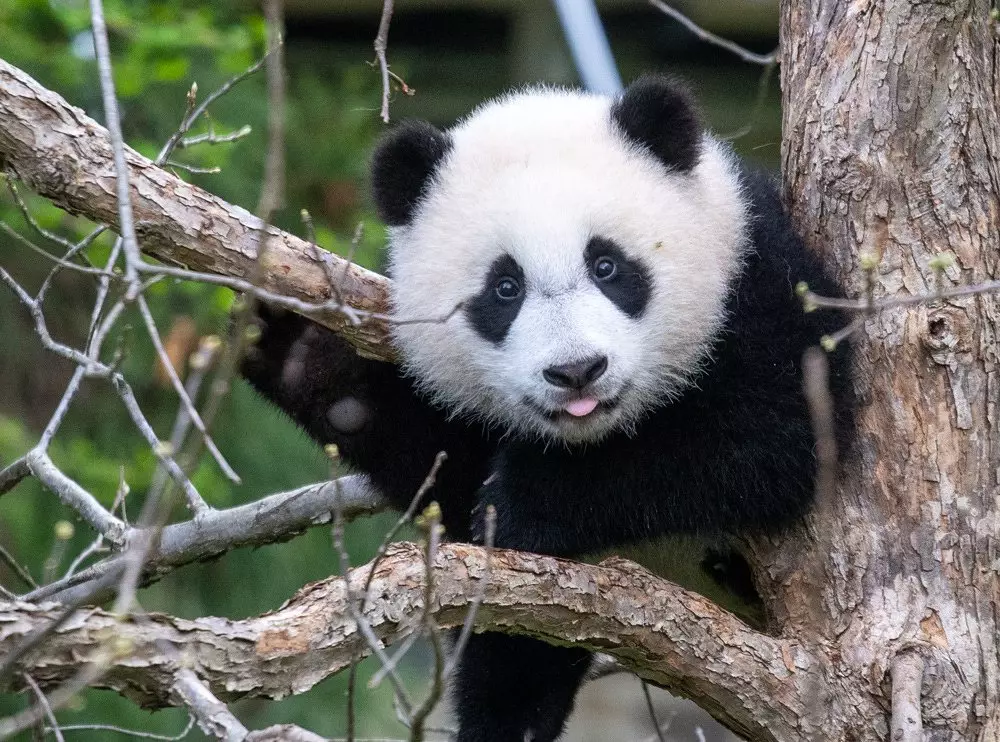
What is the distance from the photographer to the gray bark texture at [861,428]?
10.2 feet

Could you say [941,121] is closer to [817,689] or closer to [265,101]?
[817,689]

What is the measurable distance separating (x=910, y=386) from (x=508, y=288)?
114 cm

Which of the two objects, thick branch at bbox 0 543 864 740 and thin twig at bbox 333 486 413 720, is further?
thick branch at bbox 0 543 864 740

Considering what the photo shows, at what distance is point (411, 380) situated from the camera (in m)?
4.20

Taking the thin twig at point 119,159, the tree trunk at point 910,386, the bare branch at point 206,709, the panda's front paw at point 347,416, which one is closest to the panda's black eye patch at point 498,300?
the panda's front paw at point 347,416

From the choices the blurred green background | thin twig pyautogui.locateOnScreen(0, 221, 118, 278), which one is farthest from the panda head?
the blurred green background

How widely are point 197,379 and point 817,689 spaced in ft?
6.47

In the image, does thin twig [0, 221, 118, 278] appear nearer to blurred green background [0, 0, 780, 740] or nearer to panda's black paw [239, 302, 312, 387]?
panda's black paw [239, 302, 312, 387]

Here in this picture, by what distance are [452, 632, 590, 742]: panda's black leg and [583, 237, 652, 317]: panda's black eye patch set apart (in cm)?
122

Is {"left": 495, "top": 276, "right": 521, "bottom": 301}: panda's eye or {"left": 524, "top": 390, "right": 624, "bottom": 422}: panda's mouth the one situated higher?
{"left": 495, "top": 276, "right": 521, "bottom": 301}: panda's eye

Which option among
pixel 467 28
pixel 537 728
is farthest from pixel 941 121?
pixel 467 28

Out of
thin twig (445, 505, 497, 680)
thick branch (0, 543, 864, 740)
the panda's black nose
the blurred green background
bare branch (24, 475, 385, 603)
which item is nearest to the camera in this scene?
thin twig (445, 505, 497, 680)

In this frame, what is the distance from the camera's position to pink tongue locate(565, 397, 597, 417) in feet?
11.0

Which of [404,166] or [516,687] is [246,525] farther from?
[404,166]
